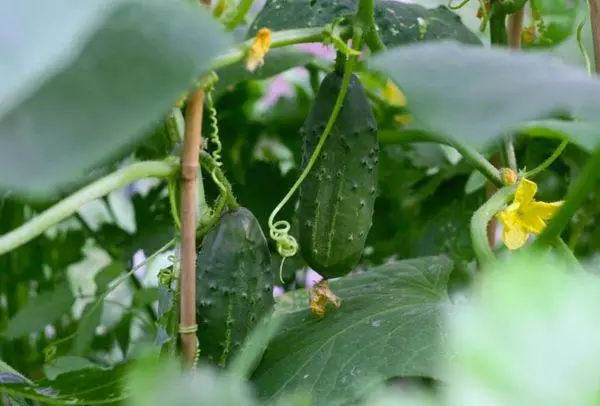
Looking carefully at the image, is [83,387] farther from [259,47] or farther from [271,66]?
[271,66]

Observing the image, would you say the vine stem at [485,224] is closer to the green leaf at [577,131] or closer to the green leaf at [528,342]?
the green leaf at [577,131]

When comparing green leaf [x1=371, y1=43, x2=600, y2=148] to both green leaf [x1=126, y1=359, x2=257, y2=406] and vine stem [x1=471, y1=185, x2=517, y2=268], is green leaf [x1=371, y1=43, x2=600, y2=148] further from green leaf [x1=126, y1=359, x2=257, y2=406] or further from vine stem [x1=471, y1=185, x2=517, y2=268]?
vine stem [x1=471, y1=185, x2=517, y2=268]

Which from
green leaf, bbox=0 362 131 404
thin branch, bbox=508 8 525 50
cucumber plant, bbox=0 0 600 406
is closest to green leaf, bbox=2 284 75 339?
cucumber plant, bbox=0 0 600 406

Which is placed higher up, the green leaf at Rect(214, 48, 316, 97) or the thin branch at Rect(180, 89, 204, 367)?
the thin branch at Rect(180, 89, 204, 367)

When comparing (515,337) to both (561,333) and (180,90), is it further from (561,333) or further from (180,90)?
(180,90)

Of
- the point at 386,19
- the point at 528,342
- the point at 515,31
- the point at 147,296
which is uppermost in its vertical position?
the point at 528,342

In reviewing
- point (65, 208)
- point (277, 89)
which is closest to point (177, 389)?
point (65, 208)
